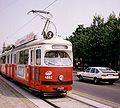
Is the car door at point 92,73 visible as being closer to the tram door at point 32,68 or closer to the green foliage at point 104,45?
the tram door at point 32,68

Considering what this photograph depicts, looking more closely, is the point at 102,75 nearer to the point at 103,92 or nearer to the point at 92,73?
the point at 92,73

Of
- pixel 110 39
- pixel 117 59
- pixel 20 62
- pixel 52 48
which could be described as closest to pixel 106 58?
pixel 117 59

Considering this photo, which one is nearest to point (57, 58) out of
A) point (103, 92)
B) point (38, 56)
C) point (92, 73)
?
point (38, 56)

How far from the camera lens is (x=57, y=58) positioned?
14102 millimetres

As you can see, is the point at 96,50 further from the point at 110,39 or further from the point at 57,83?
the point at 57,83

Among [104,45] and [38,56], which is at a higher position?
[104,45]

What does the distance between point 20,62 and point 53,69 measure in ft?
16.3

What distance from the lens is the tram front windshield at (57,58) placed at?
13938 millimetres

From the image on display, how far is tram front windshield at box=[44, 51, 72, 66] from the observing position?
1394 centimetres

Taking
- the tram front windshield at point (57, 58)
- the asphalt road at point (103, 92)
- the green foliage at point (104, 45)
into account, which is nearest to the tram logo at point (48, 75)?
the tram front windshield at point (57, 58)

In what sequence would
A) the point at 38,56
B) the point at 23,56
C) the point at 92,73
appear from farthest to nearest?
the point at 92,73 → the point at 23,56 → the point at 38,56

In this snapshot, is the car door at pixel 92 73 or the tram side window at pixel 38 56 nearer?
the tram side window at pixel 38 56

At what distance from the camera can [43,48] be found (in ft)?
45.9

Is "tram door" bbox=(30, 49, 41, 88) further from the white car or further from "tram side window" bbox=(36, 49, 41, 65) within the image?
the white car
